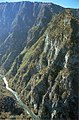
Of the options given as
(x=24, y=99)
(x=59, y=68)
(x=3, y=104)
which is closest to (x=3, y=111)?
(x=3, y=104)

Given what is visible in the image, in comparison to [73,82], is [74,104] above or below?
below

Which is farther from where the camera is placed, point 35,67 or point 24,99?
point 35,67

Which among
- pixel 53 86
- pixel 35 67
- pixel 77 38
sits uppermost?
pixel 77 38

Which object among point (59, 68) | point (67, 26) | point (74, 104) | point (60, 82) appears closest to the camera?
point (74, 104)

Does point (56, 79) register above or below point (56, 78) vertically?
below

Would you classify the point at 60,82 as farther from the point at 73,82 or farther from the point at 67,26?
the point at 67,26

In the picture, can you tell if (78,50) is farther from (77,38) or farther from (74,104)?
(74,104)

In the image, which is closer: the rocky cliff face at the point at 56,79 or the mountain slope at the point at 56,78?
the rocky cliff face at the point at 56,79

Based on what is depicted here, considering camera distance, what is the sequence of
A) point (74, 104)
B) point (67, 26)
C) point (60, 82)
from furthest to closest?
point (67, 26) < point (60, 82) < point (74, 104)

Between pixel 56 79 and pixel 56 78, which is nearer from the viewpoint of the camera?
pixel 56 79

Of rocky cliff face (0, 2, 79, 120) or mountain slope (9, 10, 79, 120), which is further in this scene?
mountain slope (9, 10, 79, 120)
